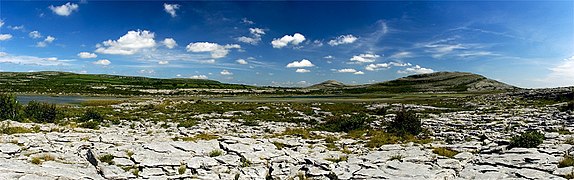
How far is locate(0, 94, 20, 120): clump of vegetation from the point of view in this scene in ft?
106

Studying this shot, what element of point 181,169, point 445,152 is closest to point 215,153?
point 181,169

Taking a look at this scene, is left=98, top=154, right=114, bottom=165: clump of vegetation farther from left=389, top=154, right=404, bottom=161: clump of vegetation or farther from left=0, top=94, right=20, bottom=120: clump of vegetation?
left=0, top=94, right=20, bottom=120: clump of vegetation

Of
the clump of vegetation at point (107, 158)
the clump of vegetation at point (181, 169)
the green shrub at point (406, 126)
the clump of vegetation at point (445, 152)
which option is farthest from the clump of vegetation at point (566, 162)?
the clump of vegetation at point (107, 158)

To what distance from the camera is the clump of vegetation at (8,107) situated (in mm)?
32344

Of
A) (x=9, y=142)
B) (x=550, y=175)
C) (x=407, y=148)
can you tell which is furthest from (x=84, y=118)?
(x=550, y=175)

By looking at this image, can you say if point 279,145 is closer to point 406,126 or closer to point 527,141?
point 406,126

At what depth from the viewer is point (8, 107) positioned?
33562 millimetres

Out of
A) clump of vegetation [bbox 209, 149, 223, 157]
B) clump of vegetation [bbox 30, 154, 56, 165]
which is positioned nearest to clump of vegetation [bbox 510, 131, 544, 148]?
clump of vegetation [bbox 209, 149, 223, 157]

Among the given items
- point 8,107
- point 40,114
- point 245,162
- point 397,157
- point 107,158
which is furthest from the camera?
point 40,114

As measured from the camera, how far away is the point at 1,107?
109ft

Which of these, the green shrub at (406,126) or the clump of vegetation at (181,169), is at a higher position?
the green shrub at (406,126)

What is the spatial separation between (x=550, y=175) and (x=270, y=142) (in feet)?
46.0

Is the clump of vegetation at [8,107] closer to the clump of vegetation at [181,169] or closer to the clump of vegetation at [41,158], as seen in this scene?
the clump of vegetation at [41,158]

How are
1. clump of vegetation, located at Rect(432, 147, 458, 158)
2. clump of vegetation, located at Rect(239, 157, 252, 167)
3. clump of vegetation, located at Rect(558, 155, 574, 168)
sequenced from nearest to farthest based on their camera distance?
clump of vegetation, located at Rect(558, 155, 574, 168)
clump of vegetation, located at Rect(239, 157, 252, 167)
clump of vegetation, located at Rect(432, 147, 458, 158)
